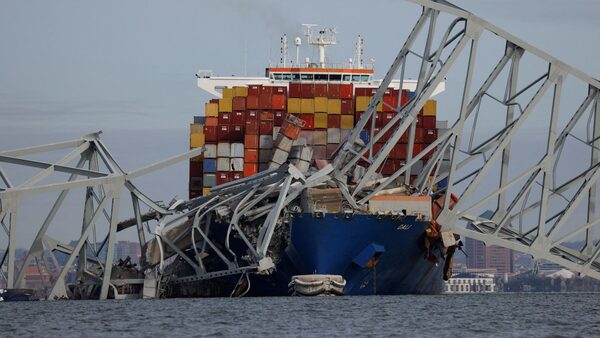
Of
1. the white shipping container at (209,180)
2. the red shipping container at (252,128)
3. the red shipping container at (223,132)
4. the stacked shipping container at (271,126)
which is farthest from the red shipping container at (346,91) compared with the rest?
the white shipping container at (209,180)

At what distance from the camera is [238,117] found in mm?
81500

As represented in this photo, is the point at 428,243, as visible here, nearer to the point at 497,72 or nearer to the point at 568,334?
the point at 497,72

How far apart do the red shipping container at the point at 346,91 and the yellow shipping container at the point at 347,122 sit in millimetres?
1308

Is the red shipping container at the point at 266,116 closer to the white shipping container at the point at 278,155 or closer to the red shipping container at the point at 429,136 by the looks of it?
the white shipping container at the point at 278,155

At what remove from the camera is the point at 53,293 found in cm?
6775

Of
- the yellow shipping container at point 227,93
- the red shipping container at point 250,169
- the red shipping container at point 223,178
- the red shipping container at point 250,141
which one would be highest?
the yellow shipping container at point 227,93

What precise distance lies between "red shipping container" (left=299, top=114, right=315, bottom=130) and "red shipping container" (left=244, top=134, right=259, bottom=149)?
8.60 feet

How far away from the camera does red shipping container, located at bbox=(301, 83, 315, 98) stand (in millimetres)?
81812

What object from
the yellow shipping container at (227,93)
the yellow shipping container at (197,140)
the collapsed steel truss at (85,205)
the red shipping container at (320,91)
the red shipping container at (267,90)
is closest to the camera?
the collapsed steel truss at (85,205)

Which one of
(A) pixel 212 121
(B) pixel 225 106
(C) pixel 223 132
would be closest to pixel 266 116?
(C) pixel 223 132

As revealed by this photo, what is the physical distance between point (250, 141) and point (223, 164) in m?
1.93

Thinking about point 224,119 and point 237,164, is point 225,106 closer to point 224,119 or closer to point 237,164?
point 224,119

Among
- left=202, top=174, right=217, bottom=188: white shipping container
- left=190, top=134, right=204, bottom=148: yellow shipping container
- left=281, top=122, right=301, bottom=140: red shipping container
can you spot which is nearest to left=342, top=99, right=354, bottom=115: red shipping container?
left=281, top=122, right=301, bottom=140: red shipping container

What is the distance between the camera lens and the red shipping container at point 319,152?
3115 inches
